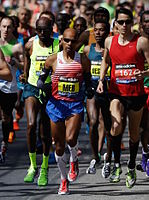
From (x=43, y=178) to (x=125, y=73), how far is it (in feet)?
5.28

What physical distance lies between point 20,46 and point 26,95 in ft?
5.77

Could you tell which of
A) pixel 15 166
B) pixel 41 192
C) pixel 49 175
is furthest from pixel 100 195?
pixel 15 166

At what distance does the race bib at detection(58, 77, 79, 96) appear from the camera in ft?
31.9

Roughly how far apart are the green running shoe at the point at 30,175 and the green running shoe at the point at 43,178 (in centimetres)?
12

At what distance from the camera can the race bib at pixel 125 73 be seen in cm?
995

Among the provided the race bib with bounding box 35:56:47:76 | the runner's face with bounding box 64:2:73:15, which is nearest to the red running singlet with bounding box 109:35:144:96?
the race bib with bounding box 35:56:47:76

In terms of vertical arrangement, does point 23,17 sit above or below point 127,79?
below

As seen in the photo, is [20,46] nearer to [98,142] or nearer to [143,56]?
[98,142]

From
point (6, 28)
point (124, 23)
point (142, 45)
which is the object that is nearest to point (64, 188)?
point (142, 45)

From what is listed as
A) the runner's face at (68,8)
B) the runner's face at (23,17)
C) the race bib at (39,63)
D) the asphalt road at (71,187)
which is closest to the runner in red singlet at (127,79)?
the asphalt road at (71,187)

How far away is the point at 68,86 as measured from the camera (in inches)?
383

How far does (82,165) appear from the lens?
11.8 meters

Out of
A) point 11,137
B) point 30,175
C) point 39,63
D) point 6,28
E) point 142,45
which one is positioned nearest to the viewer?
point 142,45

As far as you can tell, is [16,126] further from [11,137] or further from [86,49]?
[86,49]
